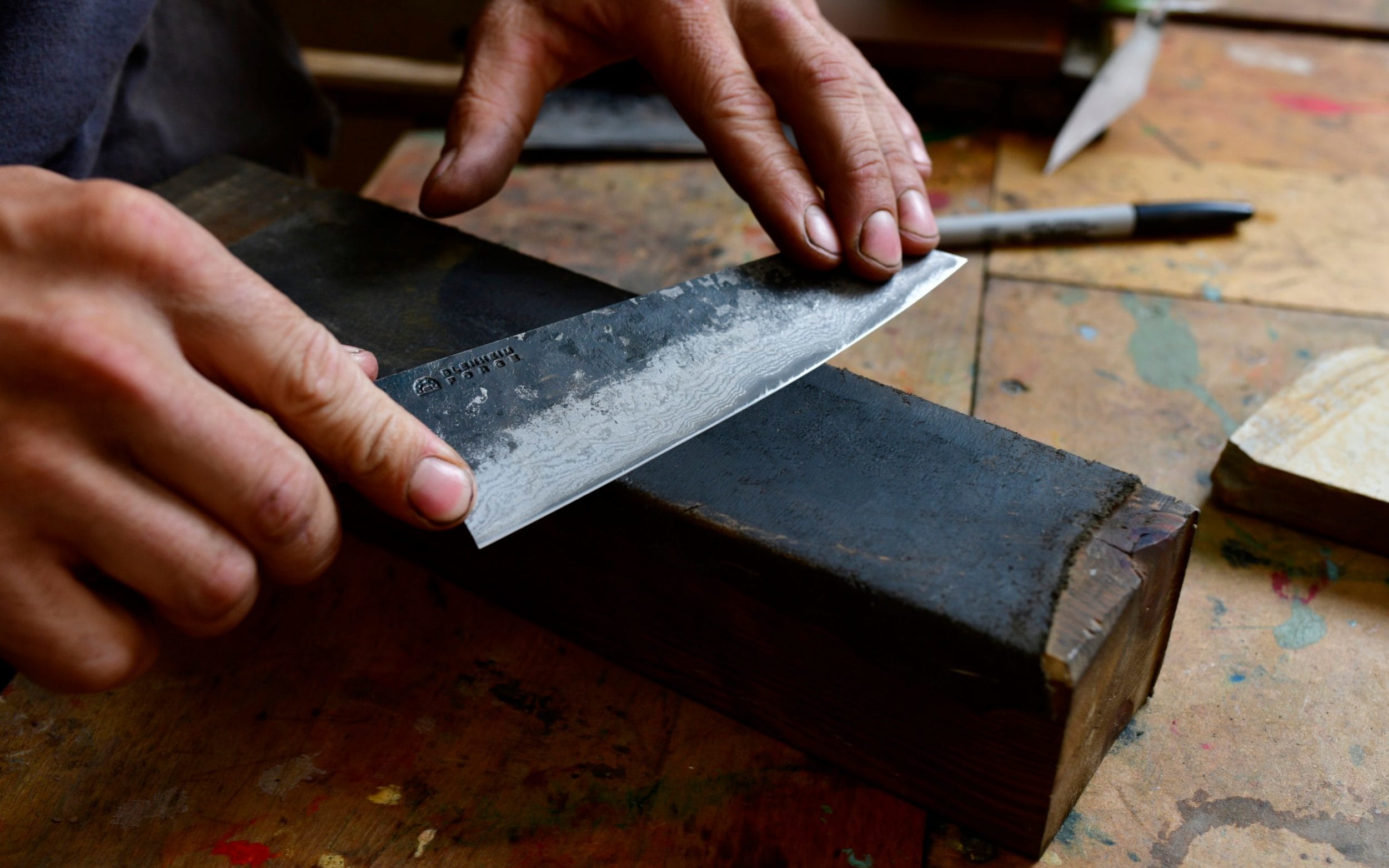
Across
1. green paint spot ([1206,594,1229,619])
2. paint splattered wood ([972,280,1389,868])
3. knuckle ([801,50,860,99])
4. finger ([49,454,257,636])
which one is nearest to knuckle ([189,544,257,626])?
finger ([49,454,257,636])

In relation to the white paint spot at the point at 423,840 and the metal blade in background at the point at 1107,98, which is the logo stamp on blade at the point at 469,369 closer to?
the white paint spot at the point at 423,840

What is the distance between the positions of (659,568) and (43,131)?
3.48ft

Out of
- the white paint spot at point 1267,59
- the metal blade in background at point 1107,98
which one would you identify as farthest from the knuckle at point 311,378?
the white paint spot at point 1267,59

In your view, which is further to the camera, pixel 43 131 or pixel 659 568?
pixel 43 131

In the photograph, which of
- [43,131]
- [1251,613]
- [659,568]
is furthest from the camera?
[43,131]

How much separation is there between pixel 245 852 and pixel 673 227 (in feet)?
4.01

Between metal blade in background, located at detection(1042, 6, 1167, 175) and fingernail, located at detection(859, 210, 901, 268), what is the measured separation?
89 centimetres

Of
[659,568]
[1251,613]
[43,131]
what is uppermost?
[43,131]

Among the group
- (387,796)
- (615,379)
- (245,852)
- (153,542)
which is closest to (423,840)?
(387,796)

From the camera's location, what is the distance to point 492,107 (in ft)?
4.53

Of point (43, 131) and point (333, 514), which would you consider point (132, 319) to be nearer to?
point (333, 514)

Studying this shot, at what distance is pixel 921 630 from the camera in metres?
0.81

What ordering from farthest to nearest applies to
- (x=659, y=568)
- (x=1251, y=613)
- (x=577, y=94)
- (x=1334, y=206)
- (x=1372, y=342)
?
(x=577, y=94) → (x=1334, y=206) → (x=1372, y=342) → (x=1251, y=613) → (x=659, y=568)

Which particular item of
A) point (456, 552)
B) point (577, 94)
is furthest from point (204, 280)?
point (577, 94)
